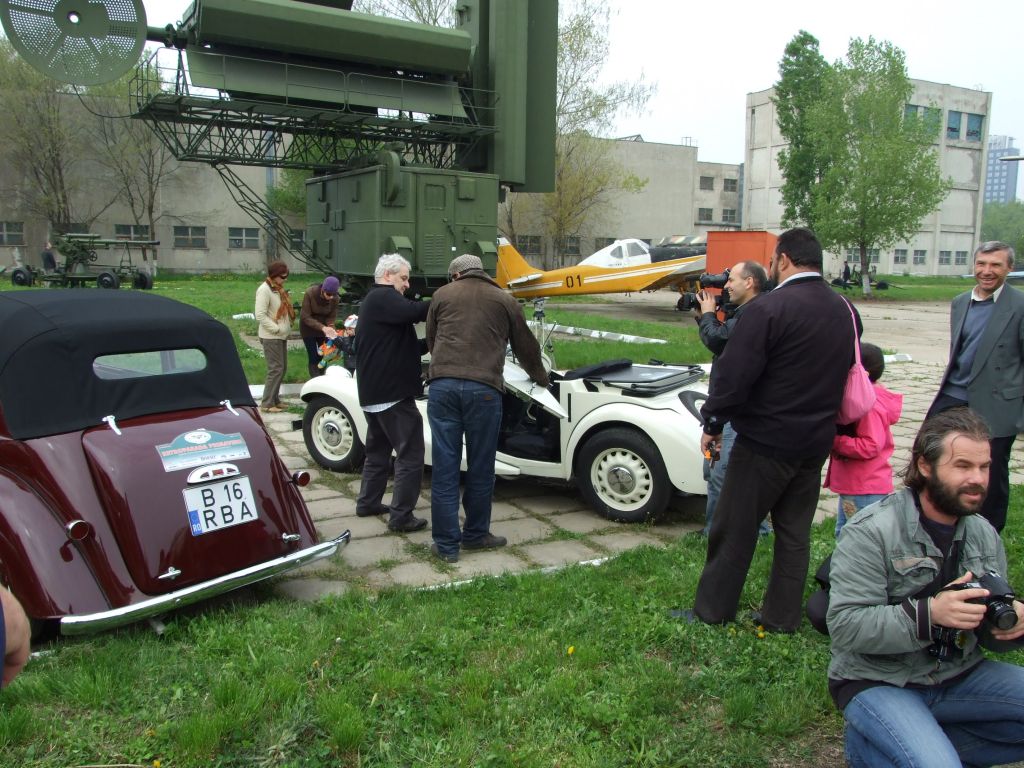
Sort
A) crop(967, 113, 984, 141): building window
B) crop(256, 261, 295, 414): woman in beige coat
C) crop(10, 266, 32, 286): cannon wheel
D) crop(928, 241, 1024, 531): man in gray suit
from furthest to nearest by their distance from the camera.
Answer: crop(967, 113, 984, 141): building window → crop(10, 266, 32, 286): cannon wheel → crop(256, 261, 295, 414): woman in beige coat → crop(928, 241, 1024, 531): man in gray suit

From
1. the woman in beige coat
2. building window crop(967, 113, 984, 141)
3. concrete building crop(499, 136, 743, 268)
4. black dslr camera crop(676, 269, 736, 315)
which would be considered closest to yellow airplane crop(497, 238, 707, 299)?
the woman in beige coat

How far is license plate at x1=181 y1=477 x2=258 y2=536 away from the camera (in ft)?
13.1

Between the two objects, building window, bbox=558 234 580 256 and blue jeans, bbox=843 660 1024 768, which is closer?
blue jeans, bbox=843 660 1024 768

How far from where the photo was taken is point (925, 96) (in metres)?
63.1

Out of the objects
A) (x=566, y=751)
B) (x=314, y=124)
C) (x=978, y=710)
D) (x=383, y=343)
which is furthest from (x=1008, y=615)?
(x=314, y=124)

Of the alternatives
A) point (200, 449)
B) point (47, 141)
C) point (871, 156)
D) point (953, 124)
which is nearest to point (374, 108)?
point (200, 449)

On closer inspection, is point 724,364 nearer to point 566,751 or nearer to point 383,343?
point 566,751

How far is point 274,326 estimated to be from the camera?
9.56 meters

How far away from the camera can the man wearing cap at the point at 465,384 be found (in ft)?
16.5

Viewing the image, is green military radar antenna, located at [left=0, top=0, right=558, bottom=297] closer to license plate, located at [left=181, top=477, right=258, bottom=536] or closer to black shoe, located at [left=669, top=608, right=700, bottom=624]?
license plate, located at [left=181, top=477, right=258, bottom=536]

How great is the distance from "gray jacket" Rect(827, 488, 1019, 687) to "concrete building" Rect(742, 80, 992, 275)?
62124 mm

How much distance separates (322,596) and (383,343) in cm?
181

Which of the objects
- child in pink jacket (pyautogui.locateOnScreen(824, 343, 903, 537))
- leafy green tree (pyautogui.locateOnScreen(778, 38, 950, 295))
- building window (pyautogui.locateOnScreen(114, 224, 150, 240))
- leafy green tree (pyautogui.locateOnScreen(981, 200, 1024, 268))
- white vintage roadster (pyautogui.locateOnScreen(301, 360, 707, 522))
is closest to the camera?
child in pink jacket (pyautogui.locateOnScreen(824, 343, 903, 537))

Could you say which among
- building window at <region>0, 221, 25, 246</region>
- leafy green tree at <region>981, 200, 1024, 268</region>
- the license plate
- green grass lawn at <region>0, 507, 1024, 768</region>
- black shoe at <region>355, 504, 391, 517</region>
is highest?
leafy green tree at <region>981, 200, 1024, 268</region>
